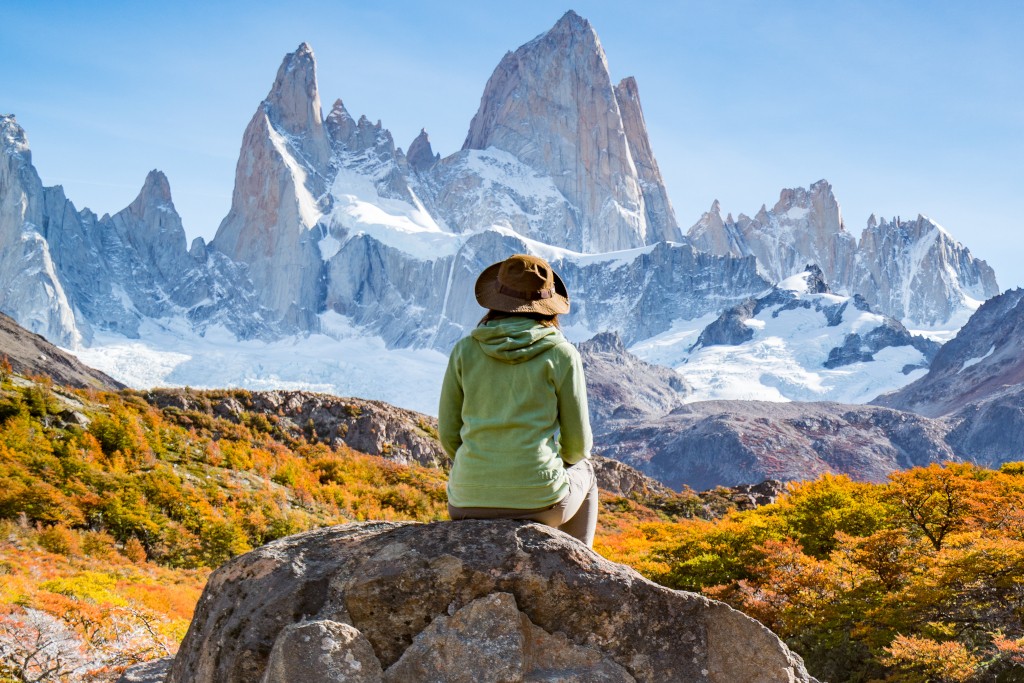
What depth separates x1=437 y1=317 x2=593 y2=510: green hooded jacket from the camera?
557cm

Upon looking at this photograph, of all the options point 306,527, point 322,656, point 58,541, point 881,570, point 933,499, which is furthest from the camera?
point 306,527

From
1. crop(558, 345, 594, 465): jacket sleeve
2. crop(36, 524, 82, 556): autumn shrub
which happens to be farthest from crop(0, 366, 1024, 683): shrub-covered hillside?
crop(558, 345, 594, 465): jacket sleeve

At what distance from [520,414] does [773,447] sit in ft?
612

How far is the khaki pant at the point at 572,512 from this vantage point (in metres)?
5.66

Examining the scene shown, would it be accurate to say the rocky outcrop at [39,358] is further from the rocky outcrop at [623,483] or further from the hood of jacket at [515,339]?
the hood of jacket at [515,339]

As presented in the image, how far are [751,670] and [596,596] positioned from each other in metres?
0.99

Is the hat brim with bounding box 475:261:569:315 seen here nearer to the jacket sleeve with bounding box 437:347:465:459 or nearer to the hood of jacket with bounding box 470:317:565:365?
the hood of jacket with bounding box 470:317:565:365

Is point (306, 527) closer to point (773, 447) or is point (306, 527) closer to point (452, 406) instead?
point (452, 406)

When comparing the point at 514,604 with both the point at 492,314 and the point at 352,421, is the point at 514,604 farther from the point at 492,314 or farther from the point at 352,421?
the point at 352,421

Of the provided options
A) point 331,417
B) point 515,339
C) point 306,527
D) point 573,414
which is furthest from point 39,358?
point 573,414

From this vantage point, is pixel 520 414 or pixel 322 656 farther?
pixel 520 414

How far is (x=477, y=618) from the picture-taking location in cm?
523

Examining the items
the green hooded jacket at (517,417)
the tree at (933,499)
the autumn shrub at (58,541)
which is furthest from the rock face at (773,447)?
the green hooded jacket at (517,417)

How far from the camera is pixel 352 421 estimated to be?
99.0 ft
